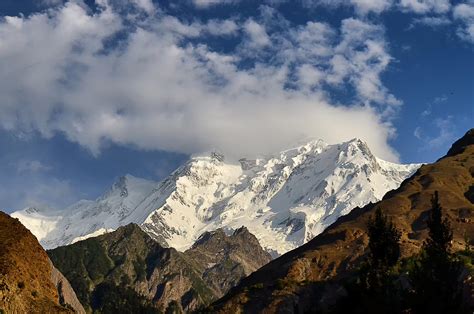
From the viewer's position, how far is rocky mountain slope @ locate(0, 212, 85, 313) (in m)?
70.6

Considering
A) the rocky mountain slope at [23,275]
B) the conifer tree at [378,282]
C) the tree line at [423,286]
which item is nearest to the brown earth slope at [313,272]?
the conifer tree at [378,282]

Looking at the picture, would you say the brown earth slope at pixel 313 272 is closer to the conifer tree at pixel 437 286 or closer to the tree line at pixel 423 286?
the tree line at pixel 423 286

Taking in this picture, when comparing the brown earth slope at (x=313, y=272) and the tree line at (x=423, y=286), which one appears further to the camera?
the brown earth slope at (x=313, y=272)

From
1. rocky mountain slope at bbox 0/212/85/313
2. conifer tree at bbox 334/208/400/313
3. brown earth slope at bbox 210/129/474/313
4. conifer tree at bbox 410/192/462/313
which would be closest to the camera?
conifer tree at bbox 410/192/462/313

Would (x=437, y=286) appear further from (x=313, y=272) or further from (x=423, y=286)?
(x=313, y=272)

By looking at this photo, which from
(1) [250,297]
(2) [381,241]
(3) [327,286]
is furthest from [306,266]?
(2) [381,241]

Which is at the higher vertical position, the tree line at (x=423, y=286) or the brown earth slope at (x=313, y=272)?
the brown earth slope at (x=313, y=272)

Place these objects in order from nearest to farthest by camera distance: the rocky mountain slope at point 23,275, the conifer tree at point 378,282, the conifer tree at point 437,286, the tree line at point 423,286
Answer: the conifer tree at point 437,286 < the tree line at point 423,286 < the conifer tree at point 378,282 < the rocky mountain slope at point 23,275

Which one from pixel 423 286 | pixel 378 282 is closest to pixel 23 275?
pixel 378 282

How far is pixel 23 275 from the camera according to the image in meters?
76.0

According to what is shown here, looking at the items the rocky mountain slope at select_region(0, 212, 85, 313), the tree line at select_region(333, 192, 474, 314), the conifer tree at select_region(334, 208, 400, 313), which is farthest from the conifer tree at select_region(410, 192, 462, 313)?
the rocky mountain slope at select_region(0, 212, 85, 313)

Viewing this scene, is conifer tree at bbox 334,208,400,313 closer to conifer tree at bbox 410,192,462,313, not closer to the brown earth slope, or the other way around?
conifer tree at bbox 410,192,462,313

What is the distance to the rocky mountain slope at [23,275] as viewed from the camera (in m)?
70.6

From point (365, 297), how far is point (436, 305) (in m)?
8.04
